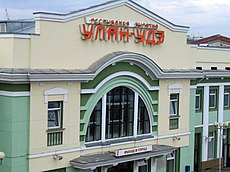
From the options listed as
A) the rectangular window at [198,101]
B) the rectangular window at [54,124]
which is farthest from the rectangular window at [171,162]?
the rectangular window at [54,124]

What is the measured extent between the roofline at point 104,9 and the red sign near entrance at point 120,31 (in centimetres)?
38

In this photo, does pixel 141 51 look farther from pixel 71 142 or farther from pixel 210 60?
pixel 210 60

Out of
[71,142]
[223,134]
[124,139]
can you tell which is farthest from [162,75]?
[223,134]

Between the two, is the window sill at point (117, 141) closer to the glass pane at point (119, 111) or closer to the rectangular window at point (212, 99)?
the glass pane at point (119, 111)

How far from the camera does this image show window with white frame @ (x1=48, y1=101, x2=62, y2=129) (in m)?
19.6

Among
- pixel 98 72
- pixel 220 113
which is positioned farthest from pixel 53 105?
pixel 220 113

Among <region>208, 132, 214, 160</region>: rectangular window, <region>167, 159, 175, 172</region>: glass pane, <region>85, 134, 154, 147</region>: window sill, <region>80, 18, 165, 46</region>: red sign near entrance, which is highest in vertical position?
<region>80, 18, 165, 46</region>: red sign near entrance

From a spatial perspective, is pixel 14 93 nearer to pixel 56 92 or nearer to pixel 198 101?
pixel 56 92

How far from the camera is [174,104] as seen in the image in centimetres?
2517

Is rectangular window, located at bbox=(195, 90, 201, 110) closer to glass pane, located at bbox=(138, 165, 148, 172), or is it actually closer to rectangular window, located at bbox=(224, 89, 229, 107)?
rectangular window, located at bbox=(224, 89, 229, 107)

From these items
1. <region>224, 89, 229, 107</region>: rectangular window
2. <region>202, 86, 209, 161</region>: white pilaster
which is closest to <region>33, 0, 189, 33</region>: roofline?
<region>202, 86, 209, 161</region>: white pilaster

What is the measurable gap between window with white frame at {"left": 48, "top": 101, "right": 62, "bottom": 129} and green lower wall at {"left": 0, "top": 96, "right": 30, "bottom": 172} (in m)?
1.20

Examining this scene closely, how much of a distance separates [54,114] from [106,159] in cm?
290

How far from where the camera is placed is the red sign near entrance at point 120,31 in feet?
67.6
